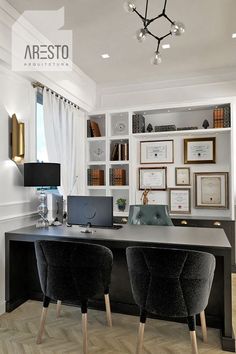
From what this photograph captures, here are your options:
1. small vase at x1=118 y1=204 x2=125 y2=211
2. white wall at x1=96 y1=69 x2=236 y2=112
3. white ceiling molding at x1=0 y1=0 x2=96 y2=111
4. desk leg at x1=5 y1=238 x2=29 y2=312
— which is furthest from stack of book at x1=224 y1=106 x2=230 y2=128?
desk leg at x1=5 y1=238 x2=29 y2=312

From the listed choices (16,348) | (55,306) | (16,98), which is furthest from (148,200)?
(16,348)

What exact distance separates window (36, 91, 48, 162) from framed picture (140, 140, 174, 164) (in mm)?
1682

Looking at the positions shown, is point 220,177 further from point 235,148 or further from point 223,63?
point 223,63

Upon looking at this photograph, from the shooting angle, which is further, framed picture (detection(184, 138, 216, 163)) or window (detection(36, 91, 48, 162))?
framed picture (detection(184, 138, 216, 163))

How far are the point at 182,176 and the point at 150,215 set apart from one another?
4.30 ft

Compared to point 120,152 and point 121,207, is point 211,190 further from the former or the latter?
point 120,152

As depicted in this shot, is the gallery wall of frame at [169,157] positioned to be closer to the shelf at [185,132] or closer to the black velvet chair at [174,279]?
the shelf at [185,132]

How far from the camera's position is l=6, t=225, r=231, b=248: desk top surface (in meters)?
2.39

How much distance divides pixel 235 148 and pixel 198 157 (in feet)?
1.83

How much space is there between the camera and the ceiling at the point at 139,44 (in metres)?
2.73

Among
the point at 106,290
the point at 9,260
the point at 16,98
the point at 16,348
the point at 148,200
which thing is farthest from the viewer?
the point at 148,200

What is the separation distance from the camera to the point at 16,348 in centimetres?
227

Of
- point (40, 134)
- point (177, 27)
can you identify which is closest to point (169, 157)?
point (40, 134)

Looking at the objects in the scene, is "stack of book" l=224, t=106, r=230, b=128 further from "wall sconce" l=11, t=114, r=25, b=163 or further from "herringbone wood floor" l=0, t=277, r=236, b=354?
"wall sconce" l=11, t=114, r=25, b=163
